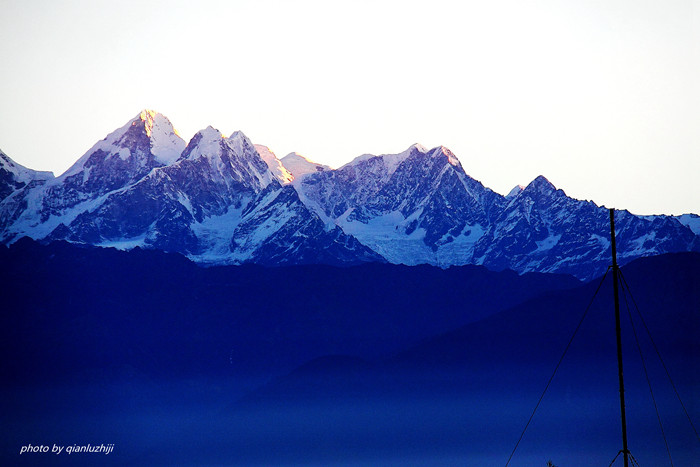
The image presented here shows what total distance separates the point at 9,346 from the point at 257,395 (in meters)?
37.9

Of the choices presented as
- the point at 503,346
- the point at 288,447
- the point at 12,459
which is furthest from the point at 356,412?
the point at 12,459

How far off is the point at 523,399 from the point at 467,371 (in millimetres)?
14202

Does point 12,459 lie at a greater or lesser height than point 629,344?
lesser

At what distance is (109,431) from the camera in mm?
183750

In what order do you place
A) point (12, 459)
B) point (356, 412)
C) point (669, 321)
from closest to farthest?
point (12, 459), point (669, 321), point (356, 412)

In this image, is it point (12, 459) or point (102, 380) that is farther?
point (102, 380)

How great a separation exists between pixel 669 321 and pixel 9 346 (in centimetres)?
9671

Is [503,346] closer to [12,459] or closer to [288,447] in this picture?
[288,447]

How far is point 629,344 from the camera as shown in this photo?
187875 mm

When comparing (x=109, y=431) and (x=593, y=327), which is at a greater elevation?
(x=593, y=327)

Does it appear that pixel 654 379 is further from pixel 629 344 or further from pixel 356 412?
pixel 356 412

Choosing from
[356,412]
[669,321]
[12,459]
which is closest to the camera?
[12,459]

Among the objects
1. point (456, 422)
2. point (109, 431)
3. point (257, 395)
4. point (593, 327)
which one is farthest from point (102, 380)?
→ point (593, 327)

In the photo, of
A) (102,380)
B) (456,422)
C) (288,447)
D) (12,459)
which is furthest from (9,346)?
(456,422)
